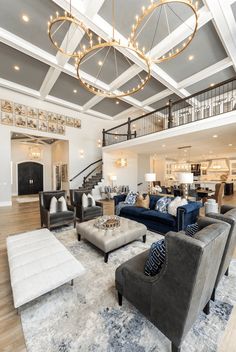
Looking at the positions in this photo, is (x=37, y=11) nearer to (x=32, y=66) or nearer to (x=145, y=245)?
(x=32, y=66)

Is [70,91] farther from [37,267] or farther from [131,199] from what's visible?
[37,267]

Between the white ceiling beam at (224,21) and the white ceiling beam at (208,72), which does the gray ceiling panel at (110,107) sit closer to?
the white ceiling beam at (208,72)

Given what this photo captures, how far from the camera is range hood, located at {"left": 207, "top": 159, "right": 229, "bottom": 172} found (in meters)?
11.5

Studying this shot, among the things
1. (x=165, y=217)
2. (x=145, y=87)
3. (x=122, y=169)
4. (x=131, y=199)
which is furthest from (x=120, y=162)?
(x=165, y=217)

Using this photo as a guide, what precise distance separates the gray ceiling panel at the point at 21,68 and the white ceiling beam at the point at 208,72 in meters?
5.52

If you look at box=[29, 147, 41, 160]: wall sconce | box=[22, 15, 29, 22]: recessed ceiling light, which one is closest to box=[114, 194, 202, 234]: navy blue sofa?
box=[22, 15, 29, 22]: recessed ceiling light

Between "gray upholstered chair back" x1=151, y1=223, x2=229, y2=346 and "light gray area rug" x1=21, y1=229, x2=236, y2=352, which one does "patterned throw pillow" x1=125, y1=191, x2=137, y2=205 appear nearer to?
"light gray area rug" x1=21, y1=229, x2=236, y2=352

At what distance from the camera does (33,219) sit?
4984mm

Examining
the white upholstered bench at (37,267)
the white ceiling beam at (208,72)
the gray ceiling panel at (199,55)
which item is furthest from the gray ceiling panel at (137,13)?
the white upholstered bench at (37,267)

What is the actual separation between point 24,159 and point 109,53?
9016 millimetres

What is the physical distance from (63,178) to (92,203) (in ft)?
18.4

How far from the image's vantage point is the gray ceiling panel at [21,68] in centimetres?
522

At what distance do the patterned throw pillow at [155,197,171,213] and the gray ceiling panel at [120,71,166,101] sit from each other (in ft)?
17.1

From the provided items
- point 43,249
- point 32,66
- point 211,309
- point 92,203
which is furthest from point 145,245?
point 32,66
